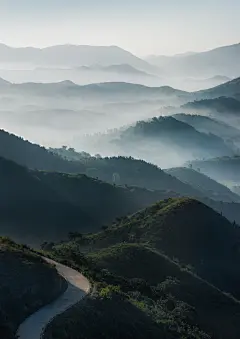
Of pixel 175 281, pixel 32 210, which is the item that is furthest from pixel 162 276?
pixel 32 210

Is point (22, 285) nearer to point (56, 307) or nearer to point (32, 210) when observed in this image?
point (56, 307)

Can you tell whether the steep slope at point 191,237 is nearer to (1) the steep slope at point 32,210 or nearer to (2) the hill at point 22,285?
(1) the steep slope at point 32,210

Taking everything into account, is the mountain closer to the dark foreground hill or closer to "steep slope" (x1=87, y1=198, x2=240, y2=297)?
"steep slope" (x1=87, y1=198, x2=240, y2=297)

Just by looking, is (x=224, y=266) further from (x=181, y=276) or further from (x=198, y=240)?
(x=181, y=276)

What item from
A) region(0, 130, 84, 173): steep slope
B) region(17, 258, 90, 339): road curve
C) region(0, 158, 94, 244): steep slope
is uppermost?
region(0, 130, 84, 173): steep slope

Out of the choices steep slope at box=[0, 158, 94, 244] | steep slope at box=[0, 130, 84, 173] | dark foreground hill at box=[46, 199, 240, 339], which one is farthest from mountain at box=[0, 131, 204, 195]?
dark foreground hill at box=[46, 199, 240, 339]

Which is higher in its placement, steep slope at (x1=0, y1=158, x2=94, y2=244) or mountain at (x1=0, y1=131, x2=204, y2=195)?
mountain at (x1=0, y1=131, x2=204, y2=195)

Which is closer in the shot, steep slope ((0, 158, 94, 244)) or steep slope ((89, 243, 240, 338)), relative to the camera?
steep slope ((89, 243, 240, 338))

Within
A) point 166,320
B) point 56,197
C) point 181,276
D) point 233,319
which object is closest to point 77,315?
point 166,320
